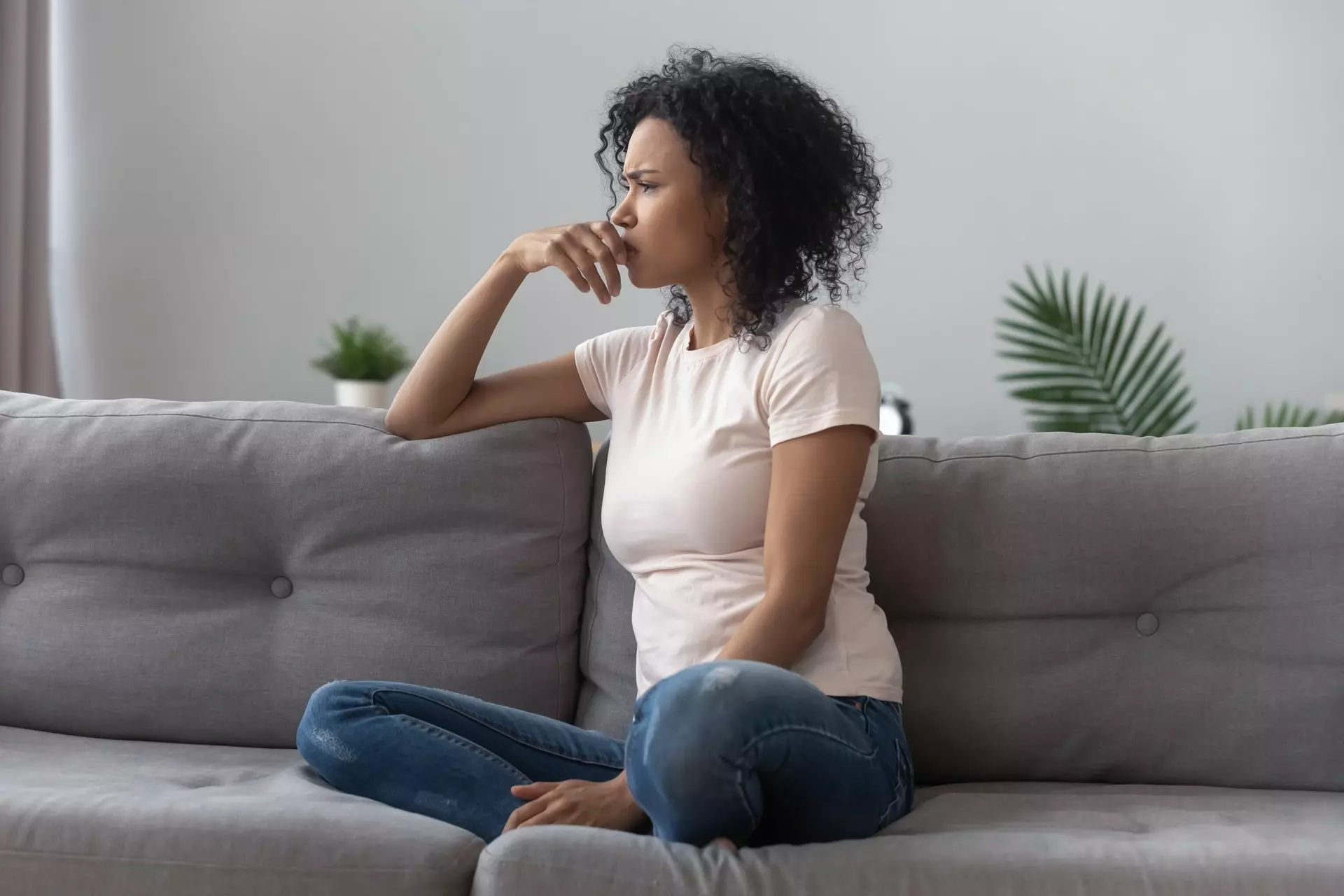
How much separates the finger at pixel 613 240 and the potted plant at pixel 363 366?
185cm

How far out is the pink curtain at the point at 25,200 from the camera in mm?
3227

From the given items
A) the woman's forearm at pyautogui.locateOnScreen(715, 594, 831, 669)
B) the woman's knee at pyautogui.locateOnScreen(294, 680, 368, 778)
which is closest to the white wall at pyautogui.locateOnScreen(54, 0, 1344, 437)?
the woman's knee at pyautogui.locateOnScreen(294, 680, 368, 778)

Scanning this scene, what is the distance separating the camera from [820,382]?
125 cm

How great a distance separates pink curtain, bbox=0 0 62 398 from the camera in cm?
323

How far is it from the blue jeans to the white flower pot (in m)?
1.97

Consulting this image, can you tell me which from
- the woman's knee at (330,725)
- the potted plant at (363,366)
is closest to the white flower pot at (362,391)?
the potted plant at (363,366)

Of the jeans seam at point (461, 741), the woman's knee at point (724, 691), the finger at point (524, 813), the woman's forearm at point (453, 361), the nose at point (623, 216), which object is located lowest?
the finger at point (524, 813)

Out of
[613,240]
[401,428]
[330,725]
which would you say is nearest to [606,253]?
[613,240]

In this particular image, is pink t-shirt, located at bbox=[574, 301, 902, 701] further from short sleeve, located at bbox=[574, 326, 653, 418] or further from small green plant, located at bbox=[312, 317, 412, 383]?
small green plant, located at bbox=[312, 317, 412, 383]

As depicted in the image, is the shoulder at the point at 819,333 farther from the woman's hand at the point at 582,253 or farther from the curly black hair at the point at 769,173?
the woman's hand at the point at 582,253

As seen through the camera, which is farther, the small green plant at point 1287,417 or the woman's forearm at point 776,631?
the small green plant at point 1287,417

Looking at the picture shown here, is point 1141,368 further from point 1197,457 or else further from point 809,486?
point 809,486

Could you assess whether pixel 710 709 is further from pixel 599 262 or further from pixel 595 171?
pixel 595 171

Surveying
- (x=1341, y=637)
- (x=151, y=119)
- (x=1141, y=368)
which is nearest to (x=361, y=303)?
(x=151, y=119)
